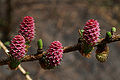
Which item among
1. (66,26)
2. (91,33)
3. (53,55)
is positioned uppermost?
(91,33)

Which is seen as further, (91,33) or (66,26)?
(66,26)

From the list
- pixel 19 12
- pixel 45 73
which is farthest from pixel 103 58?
pixel 19 12

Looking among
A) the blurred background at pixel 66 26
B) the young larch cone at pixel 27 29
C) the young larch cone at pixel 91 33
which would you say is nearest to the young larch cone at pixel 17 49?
the young larch cone at pixel 27 29

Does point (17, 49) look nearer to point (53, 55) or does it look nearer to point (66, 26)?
point (53, 55)

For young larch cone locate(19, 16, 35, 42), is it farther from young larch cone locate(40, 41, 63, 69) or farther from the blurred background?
the blurred background

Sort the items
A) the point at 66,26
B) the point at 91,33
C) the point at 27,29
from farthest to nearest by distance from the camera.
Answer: the point at 66,26 → the point at 27,29 → the point at 91,33

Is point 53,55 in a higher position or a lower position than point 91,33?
lower

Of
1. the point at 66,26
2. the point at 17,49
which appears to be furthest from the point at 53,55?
the point at 66,26

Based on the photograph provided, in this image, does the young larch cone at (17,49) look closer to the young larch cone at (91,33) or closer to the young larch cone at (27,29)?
the young larch cone at (27,29)

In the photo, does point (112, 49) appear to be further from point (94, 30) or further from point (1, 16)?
point (94, 30)
